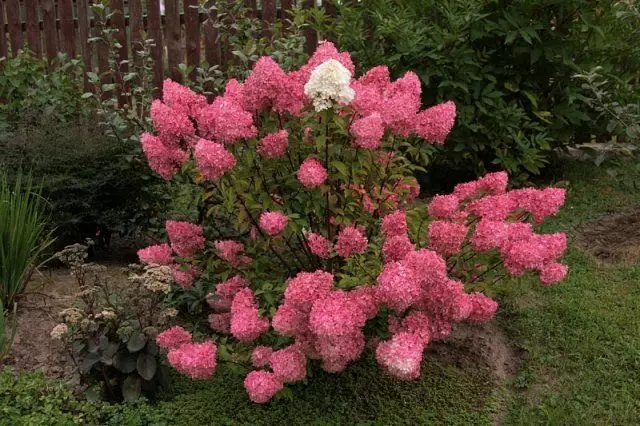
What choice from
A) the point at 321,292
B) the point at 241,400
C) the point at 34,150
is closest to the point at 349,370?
the point at 241,400

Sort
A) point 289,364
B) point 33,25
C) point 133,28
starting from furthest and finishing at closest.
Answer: point 33,25 → point 133,28 → point 289,364

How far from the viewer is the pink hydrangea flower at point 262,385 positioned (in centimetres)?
288

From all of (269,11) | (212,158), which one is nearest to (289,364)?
(212,158)

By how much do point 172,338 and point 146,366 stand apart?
165mm

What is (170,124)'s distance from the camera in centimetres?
310

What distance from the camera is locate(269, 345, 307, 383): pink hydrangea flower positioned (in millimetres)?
2865

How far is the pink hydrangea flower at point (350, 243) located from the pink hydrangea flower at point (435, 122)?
1.77 ft

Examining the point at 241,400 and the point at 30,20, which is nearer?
the point at 241,400

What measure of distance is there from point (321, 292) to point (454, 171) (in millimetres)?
3603

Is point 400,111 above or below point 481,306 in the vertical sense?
above

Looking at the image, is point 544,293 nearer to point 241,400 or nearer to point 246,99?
point 241,400

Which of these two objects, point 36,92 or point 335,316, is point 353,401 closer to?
point 335,316

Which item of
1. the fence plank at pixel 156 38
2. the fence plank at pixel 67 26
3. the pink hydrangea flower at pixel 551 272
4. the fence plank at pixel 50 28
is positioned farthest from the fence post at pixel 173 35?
the pink hydrangea flower at pixel 551 272

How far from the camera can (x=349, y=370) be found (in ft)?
11.5
